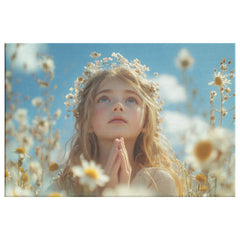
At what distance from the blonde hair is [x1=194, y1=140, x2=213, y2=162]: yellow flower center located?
0.16 m

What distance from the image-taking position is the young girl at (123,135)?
4.94 feet

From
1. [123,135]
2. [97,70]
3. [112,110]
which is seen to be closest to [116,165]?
[123,135]

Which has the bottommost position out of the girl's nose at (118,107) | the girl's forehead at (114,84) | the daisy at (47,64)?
the girl's nose at (118,107)

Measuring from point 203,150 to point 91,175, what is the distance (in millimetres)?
513

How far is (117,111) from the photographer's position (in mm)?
1530

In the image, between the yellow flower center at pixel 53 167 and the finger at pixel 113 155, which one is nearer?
the finger at pixel 113 155

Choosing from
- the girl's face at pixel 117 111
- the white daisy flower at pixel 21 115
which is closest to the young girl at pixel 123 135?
the girl's face at pixel 117 111

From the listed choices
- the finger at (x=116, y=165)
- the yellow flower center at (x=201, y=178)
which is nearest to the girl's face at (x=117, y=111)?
the finger at (x=116, y=165)

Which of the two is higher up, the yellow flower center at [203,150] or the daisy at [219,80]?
the daisy at [219,80]

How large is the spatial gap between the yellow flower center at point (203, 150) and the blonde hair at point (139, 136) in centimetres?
16

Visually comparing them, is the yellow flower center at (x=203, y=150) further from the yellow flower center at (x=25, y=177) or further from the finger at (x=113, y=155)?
the yellow flower center at (x=25, y=177)

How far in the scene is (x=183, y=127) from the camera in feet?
5.10
